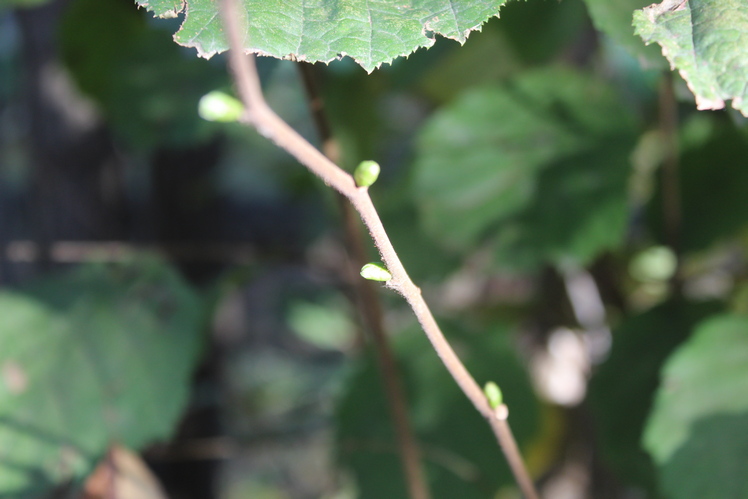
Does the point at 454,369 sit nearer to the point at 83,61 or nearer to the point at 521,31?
the point at 521,31

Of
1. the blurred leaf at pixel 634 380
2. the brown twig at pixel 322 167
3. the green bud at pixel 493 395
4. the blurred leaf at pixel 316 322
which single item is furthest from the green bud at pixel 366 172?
the blurred leaf at pixel 316 322

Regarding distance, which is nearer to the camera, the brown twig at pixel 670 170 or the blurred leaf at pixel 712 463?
the blurred leaf at pixel 712 463

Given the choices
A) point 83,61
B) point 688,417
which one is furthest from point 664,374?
point 83,61

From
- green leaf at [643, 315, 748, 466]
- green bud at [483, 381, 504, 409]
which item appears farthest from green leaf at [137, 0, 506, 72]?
green leaf at [643, 315, 748, 466]

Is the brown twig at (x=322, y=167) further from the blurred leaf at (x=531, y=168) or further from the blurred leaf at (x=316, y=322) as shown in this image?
the blurred leaf at (x=316, y=322)

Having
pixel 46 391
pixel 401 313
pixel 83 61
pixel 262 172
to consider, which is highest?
pixel 83 61

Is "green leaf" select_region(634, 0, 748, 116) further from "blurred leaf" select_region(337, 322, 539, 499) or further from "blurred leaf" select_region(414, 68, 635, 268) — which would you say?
"blurred leaf" select_region(337, 322, 539, 499)
